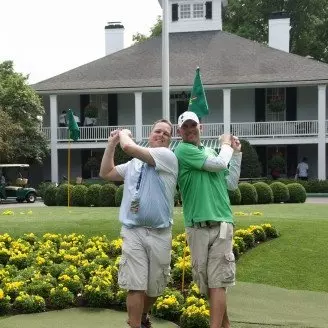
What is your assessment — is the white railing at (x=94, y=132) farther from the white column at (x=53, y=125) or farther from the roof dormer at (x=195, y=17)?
the roof dormer at (x=195, y=17)

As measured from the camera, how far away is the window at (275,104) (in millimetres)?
29984

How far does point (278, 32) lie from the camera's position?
34.8m

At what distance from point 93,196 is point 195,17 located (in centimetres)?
1854

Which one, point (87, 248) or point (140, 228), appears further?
point (87, 248)

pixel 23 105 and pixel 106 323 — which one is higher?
pixel 23 105

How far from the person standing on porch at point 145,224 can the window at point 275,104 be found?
85.1 ft

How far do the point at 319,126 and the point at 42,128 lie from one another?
13916 millimetres

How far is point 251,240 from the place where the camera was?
346 inches

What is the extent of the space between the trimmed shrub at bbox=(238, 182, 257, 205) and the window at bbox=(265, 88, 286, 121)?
1291 cm

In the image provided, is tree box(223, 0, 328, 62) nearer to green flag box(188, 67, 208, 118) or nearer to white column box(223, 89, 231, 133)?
white column box(223, 89, 231, 133)

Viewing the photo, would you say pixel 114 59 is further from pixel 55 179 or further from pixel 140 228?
pixel 140 228

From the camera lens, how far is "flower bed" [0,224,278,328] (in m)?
5.82

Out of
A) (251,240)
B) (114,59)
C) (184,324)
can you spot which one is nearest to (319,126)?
(114,59)

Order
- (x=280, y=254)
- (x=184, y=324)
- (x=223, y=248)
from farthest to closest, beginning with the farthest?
(x=280, y=254) → (x=184, y=324) → (x=223, y=248)
